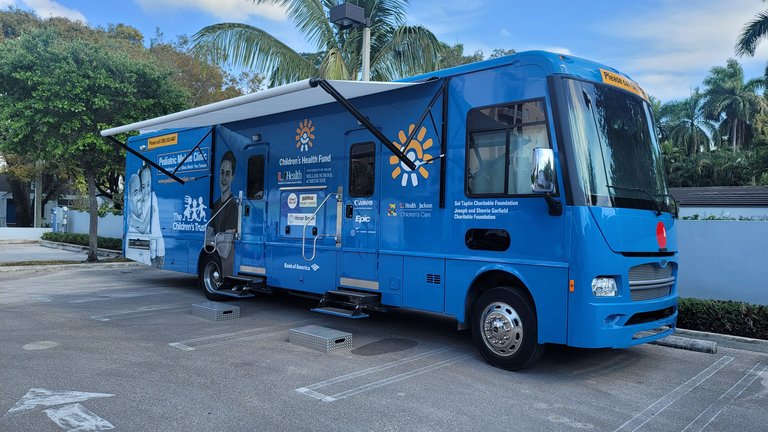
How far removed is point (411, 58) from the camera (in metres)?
12.6

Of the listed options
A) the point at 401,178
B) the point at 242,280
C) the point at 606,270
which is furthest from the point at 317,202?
the point at 606,270

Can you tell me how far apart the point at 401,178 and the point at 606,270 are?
275 cm

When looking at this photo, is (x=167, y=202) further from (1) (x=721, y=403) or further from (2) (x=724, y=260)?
(2) (x=724, y=260)

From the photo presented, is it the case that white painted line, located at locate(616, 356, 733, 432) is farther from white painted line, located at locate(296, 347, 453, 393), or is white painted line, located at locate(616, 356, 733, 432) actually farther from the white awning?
the white awning

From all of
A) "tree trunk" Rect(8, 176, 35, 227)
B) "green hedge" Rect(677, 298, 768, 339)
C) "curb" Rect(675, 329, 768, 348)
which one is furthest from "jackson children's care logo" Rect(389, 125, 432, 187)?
"tree trunk" Rect(8, 176, 35, 227)

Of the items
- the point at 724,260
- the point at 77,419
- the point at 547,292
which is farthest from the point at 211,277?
the point at 724,260

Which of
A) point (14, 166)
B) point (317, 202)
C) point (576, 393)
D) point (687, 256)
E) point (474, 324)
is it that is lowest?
point (576, 393)

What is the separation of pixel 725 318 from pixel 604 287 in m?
3.58

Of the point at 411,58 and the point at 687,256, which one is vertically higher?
the point at 411,58

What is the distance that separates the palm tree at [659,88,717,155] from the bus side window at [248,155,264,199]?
45039mm

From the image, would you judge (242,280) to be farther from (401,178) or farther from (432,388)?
(432,388)

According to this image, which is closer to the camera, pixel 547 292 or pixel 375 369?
pixel 547 292

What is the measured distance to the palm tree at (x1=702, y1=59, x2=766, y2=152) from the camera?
44737 millimetres

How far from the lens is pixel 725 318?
7.66 metres
